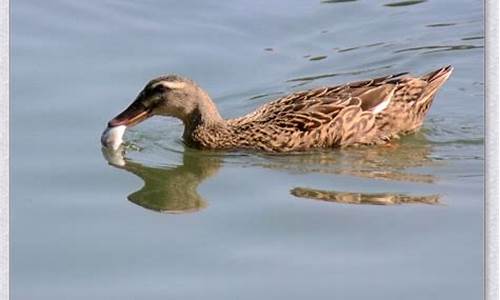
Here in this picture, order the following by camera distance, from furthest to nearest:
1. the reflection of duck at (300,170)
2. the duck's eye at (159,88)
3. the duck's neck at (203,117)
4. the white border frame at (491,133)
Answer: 1. the duck's neck at (203,117)
2. the duck's eye at (159,88)
3. the reflection of duck at (300,170)
4. the white border frame at (491,133)

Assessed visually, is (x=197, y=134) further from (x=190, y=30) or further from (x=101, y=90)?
(x=190, y=30)

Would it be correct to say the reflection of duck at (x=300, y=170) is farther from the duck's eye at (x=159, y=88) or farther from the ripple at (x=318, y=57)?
the ripple at (x=318, y=57)

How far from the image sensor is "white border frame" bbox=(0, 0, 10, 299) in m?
6.90

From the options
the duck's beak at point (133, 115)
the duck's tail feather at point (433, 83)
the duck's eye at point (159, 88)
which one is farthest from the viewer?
the duck's tail feather at point (433, 83)

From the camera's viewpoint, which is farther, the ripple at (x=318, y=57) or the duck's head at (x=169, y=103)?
the ripple at (x=318, y=57)

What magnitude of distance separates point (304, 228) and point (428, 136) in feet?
8.42

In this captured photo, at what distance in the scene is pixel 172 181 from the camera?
33.4 feet

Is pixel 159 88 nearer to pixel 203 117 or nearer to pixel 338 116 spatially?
pixel 203 117

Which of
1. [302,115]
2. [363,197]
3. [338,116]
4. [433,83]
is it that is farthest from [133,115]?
[433,83]

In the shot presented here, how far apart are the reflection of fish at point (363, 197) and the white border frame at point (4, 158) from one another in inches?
111

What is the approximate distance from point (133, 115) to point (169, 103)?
297mm

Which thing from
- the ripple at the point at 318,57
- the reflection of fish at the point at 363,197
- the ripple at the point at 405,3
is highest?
the ripple at the point at 405,3

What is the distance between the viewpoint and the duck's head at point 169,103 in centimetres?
1080

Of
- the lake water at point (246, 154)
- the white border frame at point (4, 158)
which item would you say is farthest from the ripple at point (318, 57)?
the white border frame at point (4, 158)
